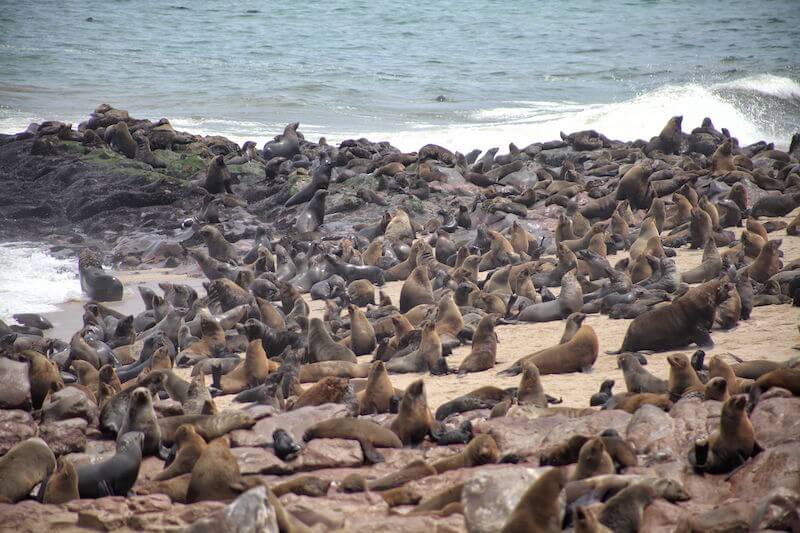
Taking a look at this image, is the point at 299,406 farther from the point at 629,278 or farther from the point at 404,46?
the point at 404,46

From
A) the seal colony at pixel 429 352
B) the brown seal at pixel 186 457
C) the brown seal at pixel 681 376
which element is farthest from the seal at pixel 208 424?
the brown seal at pixel 681 376

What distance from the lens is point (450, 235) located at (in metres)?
14.4

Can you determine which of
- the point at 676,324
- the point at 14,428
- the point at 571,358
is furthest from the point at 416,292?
the point at 14,428

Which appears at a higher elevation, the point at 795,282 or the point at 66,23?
the point at 66,23

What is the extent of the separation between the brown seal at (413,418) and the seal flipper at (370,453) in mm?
306

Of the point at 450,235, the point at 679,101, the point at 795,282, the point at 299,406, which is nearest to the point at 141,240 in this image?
the point at 450,235

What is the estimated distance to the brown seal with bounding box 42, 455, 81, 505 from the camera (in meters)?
5.36

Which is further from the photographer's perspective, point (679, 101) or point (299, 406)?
point (679, 101)

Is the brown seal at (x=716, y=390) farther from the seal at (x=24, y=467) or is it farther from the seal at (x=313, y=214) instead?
the seal at (x=313, y=214)

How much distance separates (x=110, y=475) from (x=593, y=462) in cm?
284

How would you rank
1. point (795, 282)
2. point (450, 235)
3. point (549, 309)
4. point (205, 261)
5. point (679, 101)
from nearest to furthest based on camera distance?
point (795, 282), point (549, 309), point (205, 261), point (450, 235), point (679, 101)

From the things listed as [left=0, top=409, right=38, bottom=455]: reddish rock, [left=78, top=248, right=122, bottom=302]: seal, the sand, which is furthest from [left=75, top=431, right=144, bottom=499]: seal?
[left=78, top=248, right=122, bottom=302]: seal

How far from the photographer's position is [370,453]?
5969 millimetres

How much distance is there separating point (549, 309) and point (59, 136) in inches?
516
